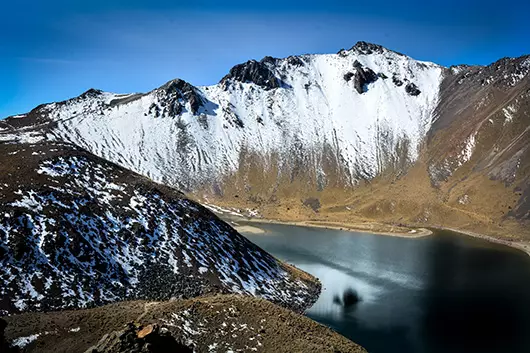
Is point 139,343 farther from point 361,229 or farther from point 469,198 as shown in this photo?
point 469,198

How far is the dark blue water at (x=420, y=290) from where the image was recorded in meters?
60.1

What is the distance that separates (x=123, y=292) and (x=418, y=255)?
8599 centimetres

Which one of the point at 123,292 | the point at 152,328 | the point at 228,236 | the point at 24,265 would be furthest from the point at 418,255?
the point at 152,328

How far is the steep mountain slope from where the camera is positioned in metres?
48.3

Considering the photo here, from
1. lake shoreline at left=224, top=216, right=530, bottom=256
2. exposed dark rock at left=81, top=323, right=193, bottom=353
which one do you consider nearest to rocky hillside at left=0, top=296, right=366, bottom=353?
exposed dark rock at left=81, top=323, right=193, bottom=353

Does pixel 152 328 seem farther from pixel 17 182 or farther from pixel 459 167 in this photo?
pixel 459 167

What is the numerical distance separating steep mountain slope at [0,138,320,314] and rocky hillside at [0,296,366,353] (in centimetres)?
1216

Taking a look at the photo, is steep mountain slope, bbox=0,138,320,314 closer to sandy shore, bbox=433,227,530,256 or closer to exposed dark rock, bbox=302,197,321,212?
sandy shore, bbox=433,227,530,256

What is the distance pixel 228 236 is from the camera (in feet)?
260

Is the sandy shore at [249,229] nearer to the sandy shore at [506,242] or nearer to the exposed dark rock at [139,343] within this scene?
the sandy shore at [506,242]

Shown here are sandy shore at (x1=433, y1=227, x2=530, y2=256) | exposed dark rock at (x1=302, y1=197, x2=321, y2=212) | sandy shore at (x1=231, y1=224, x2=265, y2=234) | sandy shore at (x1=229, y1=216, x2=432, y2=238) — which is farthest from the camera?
exposed dark rock at (x1=302, y1=197, x2=321, y2=212)

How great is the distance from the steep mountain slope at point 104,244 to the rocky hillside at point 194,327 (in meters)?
12.2

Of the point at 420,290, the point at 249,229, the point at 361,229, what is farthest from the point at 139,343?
the point at 361,229

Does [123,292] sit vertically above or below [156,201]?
below
